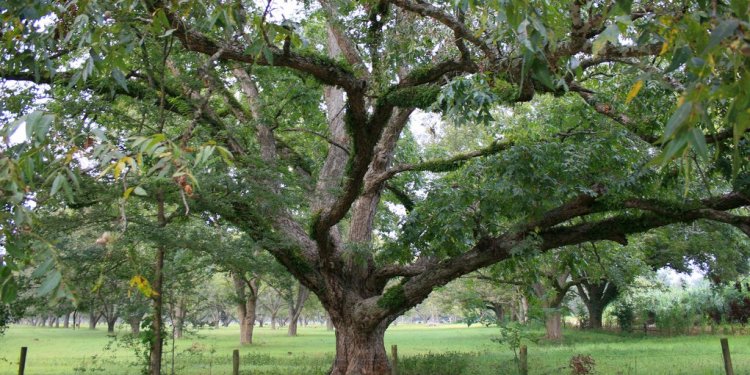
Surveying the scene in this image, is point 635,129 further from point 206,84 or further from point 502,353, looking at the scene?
point 502,353

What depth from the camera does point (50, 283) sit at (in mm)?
1658

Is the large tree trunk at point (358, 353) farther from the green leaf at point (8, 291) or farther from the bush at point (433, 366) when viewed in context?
the green leaf at point (8, 291)

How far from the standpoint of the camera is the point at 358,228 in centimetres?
1077

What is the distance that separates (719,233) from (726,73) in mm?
10767

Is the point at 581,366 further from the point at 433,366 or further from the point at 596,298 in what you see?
the point at 596,298

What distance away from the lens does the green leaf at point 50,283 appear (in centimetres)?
164

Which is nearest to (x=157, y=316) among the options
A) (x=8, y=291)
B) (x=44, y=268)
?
(x=8, y=291)

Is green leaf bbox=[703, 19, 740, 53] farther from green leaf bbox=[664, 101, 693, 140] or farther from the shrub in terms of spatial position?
the shrub

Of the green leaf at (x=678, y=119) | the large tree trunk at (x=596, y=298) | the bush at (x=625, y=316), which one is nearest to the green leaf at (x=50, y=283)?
the green leaf at (x=678, y=119)

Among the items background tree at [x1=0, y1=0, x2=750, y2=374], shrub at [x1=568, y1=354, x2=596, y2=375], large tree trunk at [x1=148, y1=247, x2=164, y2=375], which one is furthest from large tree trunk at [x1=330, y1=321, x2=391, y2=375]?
shrub at [x1=568, y1=354, x2=596, y2=375]

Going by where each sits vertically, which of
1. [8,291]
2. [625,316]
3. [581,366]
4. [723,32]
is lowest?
[581,366]

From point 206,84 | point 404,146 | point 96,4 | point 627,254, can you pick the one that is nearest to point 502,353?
point 627,254

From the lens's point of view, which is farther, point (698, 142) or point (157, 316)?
point (157, 316)

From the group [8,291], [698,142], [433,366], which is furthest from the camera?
[433,366]
